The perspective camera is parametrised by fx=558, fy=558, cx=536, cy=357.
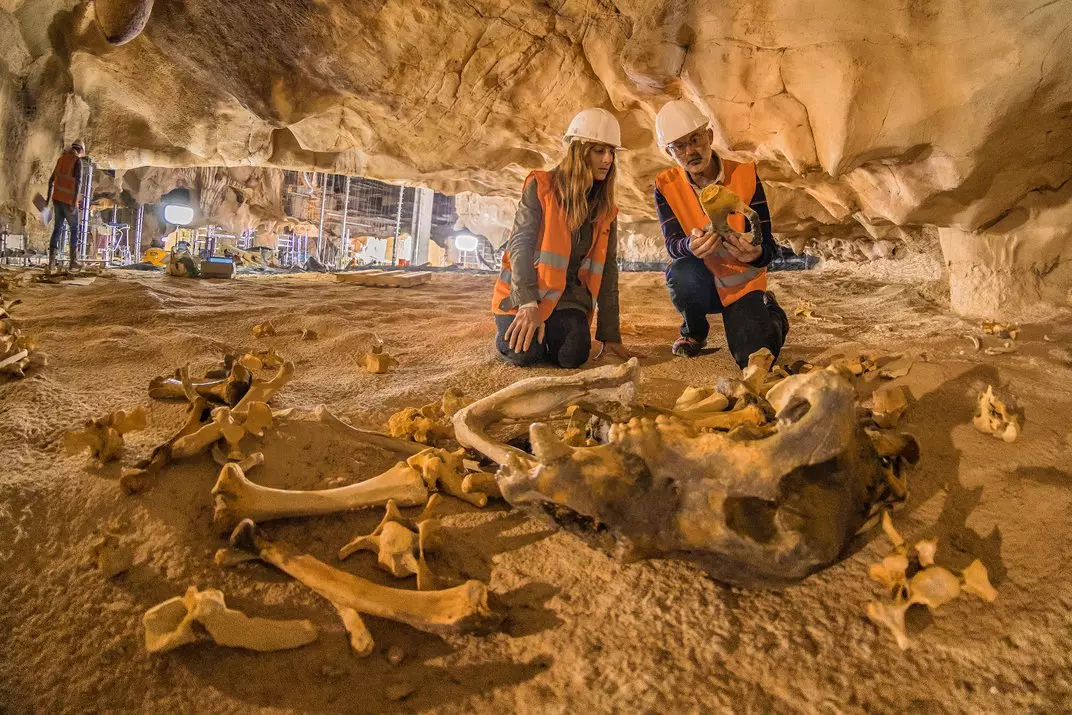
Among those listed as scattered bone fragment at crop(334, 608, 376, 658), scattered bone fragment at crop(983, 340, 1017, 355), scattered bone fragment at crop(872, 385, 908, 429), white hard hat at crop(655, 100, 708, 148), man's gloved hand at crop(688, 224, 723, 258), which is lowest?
scattered bone fragment at crop(334, 608, 376, 658)

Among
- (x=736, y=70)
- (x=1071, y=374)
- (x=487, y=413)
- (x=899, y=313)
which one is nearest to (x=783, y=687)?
(x=487, y=413)

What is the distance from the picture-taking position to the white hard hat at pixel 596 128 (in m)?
2.59

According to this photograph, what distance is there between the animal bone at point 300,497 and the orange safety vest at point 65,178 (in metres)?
6.80

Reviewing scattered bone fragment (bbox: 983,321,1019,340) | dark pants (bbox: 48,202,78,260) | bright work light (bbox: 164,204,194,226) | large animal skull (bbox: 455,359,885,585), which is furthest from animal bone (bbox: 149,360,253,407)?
bright work light (bbox: 164,204,194,226)

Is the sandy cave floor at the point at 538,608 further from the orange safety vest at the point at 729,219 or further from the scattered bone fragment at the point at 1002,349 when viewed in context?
the orange safety vest at the point at 729,219

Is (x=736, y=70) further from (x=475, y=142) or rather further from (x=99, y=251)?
(x=99, y=251)

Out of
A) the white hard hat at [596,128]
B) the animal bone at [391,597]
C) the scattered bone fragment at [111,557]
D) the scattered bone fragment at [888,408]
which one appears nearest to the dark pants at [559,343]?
the white hard hat at [596,128]

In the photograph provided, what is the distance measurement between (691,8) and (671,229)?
1.37 metres

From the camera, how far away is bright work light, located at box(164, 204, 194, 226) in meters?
16.9

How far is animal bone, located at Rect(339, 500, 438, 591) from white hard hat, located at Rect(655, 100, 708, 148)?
7.36ft

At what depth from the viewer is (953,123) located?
253 cm

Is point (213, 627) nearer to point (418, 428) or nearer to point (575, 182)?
point (418, 428)

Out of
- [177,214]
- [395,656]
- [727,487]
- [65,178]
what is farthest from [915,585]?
[177,214]

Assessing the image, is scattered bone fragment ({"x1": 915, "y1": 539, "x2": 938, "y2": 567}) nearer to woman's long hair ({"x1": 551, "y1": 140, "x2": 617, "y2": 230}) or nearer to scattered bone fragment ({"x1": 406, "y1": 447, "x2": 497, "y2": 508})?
scattered bone fragment ({"x1": 406, "y1": 447, "x2": 497, "y2": 508})
